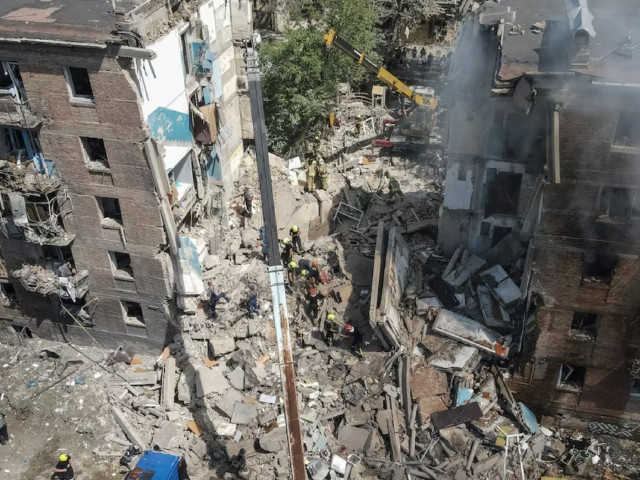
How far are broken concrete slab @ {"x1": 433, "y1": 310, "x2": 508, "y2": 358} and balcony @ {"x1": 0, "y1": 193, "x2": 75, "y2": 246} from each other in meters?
16.9

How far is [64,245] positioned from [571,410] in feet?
75.7

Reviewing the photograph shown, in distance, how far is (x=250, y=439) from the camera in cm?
2562

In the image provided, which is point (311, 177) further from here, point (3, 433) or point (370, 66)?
point (3, 433)

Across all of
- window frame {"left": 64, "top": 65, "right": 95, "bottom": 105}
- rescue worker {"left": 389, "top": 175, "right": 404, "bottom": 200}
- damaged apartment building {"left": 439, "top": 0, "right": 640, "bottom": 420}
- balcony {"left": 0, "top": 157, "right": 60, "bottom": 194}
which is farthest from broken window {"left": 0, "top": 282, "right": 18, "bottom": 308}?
damaged apartment building {"left": 439, "top": 0, "right": 640, "bottom": 420}

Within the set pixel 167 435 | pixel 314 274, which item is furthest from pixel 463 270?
pixel 167 435

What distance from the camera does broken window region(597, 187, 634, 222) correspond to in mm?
22078

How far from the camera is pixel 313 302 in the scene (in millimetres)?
29828

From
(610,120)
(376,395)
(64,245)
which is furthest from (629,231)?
(64,245)

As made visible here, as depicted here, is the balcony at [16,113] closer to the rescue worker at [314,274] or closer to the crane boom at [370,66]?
the rescue worker at [314,274]

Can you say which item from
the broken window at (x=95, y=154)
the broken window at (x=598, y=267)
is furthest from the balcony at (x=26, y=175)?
the broken window at (x=598, y=267)

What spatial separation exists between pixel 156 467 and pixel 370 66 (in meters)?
26.9

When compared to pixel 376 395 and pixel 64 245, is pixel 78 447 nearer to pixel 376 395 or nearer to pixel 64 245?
pixel 64 245

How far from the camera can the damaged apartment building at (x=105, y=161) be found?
22969 millimetres

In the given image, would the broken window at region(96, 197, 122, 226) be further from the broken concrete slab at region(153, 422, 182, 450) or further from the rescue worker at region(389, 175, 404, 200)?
the rescue worker at region(389, 175, 404, 200)
